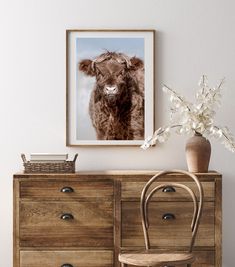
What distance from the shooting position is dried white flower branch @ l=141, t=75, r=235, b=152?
176 inches

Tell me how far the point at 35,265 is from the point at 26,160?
774 millimetres

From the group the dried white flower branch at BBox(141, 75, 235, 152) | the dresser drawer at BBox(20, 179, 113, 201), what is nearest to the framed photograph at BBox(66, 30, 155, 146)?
the dried white flower branch at BBox(141, 75, 235, 152)

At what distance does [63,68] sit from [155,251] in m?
1.52

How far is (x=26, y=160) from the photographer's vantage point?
470cm

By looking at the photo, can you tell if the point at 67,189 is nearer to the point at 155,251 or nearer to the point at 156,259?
the point at 155,251

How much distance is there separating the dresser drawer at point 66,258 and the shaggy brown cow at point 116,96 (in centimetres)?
89

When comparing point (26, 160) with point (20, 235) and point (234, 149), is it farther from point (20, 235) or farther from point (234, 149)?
point (234, 149)

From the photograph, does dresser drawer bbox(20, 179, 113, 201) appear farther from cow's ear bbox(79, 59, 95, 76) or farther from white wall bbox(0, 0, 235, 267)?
cow's ear bbox(79, 59, 95, 76)

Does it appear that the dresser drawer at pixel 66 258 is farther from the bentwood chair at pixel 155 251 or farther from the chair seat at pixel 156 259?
the chair seat at pixel 156 259

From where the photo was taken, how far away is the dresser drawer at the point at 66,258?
14.3 feet

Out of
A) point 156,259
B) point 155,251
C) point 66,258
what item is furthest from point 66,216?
point 156,259

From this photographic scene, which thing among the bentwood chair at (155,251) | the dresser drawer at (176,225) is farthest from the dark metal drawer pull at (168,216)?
the bentwood chair at (155,251)

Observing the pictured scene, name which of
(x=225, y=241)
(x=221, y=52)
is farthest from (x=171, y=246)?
(x=221, y=52)

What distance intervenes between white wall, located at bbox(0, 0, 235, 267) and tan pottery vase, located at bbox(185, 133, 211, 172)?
329mm
